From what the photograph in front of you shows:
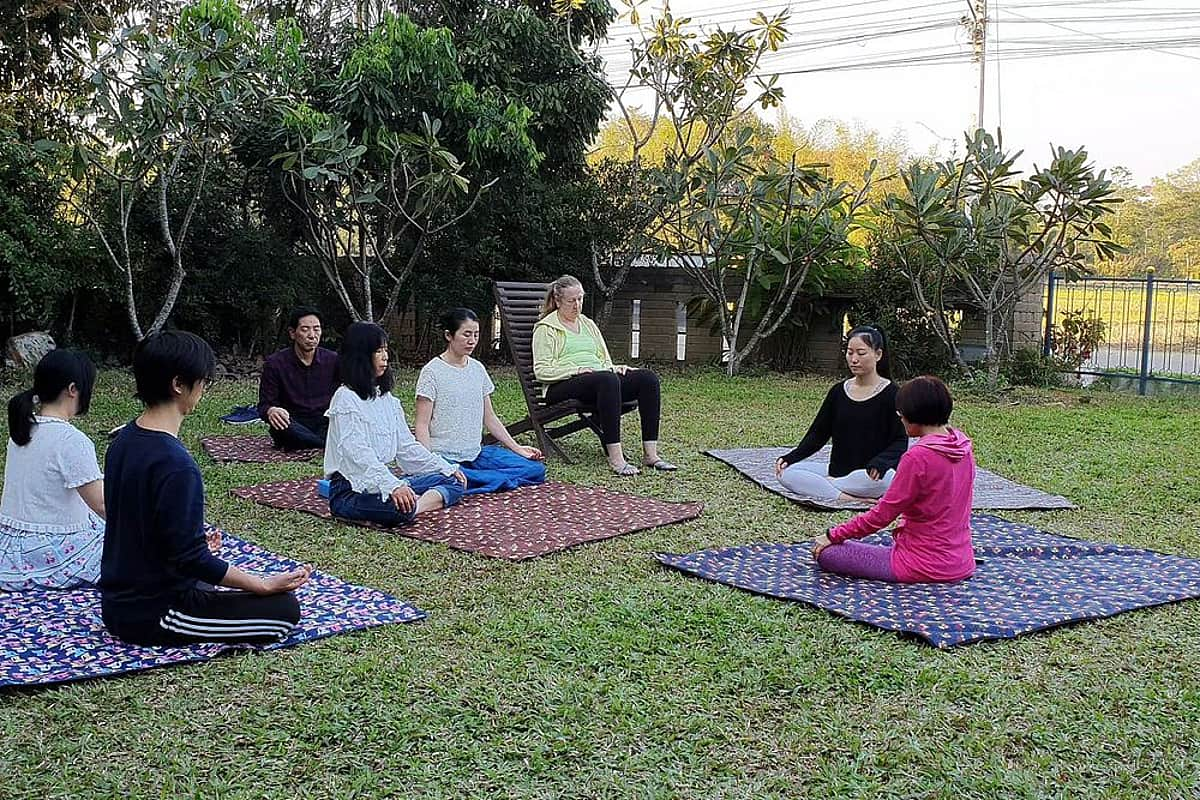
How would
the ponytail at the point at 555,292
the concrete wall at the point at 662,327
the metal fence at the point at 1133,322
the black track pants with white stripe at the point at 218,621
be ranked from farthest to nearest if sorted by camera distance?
the concrete wall at the point at 662,327 → the metal fence at the point at 1133,322 → the ponytail at the point at 555,292 → the black track pants with white stripe at the point at 218,621

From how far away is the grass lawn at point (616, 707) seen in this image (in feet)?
8.25

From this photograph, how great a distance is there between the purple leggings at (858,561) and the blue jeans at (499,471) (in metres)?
2.10

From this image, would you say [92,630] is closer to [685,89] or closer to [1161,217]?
[685,89]

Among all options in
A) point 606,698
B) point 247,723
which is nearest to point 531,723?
point 606,698

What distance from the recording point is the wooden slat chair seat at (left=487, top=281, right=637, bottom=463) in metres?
6.89

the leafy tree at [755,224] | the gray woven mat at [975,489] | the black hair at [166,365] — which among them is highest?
the leafy tree at [755,224]

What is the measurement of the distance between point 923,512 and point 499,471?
8.49ft

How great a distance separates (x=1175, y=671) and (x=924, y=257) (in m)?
8.97

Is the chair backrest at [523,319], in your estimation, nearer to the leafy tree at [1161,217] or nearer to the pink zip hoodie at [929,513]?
the pink zip hoodie at [929,513]

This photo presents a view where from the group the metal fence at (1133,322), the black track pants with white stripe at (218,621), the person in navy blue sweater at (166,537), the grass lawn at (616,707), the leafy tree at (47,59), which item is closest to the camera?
the grass lawn at (616,707)

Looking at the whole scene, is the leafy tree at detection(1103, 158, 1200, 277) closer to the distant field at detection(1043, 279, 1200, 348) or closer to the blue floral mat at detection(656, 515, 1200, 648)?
the distant field at detection(1043, 279, 1200, 348)

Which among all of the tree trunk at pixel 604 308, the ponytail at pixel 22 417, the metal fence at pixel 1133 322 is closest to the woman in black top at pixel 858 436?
the ponytail at pixel 22 417

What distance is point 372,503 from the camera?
16.2ft

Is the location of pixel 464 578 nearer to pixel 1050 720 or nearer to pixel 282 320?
pixel 1050 720
